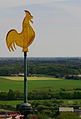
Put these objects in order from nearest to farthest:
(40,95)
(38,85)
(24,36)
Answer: (24,36), (40,95), (38,85)

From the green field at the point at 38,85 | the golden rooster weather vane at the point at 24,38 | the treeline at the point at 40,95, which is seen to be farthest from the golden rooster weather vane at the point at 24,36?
the green field at the point at 38,85

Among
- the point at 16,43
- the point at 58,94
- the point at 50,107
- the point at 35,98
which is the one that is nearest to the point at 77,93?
the point at 58,94

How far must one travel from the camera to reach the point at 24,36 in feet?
Result: 59.7

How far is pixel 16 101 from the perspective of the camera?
221ft

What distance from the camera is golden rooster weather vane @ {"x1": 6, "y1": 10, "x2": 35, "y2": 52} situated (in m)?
18.2

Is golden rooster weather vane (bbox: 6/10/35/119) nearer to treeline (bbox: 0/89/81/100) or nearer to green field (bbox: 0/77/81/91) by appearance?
treeline (bbox: 0/89/81/100)

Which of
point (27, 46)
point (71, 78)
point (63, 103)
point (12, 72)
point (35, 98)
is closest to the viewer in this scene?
point (27, 46)

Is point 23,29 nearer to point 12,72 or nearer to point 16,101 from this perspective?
point 16,101

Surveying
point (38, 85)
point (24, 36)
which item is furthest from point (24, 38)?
point (38, 85)

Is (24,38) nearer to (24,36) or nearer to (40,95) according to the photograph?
(24,36)

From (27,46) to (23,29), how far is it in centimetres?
76

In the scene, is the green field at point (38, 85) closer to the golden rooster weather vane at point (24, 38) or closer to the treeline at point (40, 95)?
the treeline at point (40, 95)

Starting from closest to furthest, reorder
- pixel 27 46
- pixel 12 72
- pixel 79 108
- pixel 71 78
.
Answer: pixel 27 46 < pixel 79 108 < pixel 71 78 < pixel 12 72

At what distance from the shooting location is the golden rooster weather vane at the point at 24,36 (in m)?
18.2
